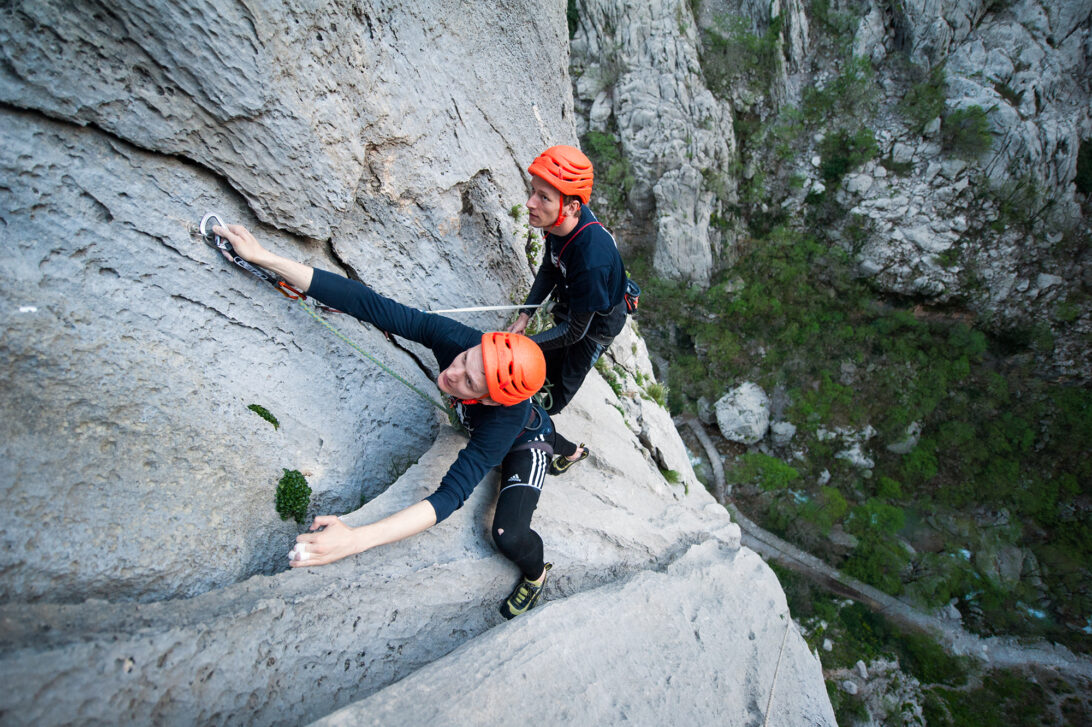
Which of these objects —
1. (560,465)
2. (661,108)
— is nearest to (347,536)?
(560,465)

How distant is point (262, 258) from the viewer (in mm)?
2445

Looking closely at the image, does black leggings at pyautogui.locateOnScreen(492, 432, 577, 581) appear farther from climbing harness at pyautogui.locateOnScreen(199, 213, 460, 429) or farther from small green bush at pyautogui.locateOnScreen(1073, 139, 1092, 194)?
small green bush at pyautogui.locateOnScreen(1073, 139, 1092, 194)

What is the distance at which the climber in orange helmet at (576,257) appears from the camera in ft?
9.86

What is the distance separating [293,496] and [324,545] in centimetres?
93

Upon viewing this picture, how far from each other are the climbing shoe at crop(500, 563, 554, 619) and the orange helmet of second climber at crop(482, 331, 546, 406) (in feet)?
3.71

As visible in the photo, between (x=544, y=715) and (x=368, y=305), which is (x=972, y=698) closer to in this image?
(x=544, y=715)

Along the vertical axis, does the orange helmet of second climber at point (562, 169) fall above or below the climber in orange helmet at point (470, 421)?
above

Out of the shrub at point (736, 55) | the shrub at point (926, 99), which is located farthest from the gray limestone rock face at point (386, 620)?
the shrub at point (926, 99)

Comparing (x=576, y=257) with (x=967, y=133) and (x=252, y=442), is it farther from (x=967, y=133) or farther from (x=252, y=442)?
(x=967, y=133)

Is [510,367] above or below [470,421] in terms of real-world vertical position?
above

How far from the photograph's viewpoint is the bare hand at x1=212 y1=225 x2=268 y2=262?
7.97 feet

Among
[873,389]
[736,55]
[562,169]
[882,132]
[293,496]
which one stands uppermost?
[736,55]

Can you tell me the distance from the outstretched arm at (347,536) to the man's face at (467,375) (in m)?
0.59

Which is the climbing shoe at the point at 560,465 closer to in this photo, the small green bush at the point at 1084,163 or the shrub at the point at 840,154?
the shrub at the point at 840,154
